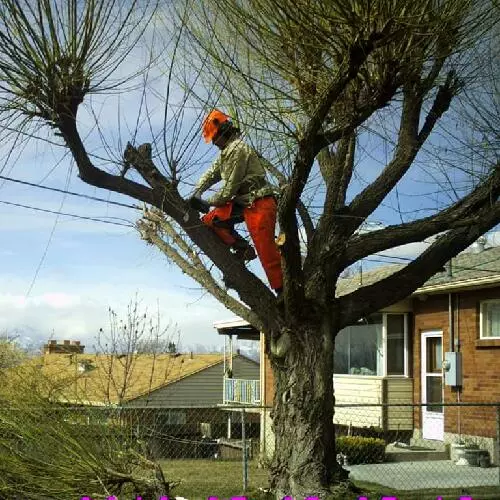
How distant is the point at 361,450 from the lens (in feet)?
53.8

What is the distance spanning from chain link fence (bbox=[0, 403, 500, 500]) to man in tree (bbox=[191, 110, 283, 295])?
1.93 m

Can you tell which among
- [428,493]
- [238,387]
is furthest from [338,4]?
[238,387]

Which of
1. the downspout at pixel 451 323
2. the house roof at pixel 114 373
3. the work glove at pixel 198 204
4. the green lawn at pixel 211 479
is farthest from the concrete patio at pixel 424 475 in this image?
the work glove at pixel 198 204

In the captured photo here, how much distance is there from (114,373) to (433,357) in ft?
56.5

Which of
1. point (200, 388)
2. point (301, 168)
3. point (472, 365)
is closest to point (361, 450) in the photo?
point (472, 365)

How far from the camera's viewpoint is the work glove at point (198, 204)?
7.56 m

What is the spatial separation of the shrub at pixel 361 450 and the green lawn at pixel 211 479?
1758 millimetres

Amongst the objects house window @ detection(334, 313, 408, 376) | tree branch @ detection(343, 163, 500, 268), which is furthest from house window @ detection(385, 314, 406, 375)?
tree branch @ detection(343, 163, 500, 268)

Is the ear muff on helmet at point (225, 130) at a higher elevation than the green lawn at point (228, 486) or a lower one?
higher

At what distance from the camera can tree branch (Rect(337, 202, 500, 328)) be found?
25.6 ft

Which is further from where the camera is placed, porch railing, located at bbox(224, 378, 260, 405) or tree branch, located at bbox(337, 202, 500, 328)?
porch railing, located at bbox(224, 378, 260, 405)

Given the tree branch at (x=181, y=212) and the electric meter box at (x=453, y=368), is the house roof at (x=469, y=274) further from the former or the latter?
the tree branch at (x=181, y=212)

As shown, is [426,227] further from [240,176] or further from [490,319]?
[490,319]

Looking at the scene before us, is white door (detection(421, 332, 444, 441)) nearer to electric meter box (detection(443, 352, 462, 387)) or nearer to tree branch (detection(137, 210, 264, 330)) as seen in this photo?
electric meter box (detection(443, 352, 462, 387))
